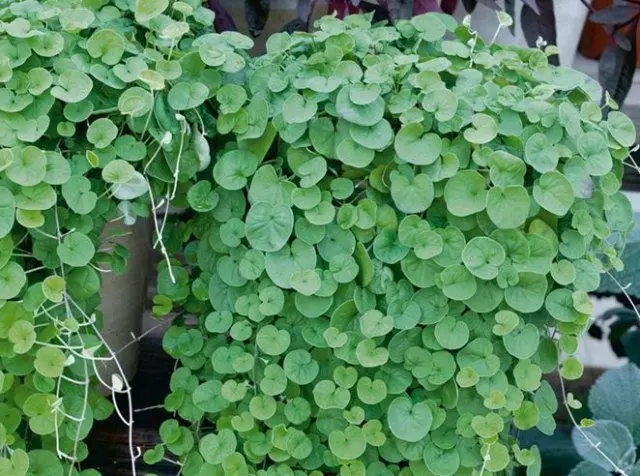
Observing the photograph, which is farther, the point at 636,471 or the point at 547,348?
the point at 636,471

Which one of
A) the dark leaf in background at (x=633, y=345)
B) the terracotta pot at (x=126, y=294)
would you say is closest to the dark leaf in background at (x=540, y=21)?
the dark leaf in background at (x=633, y=345)

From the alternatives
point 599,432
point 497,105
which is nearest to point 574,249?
point 497,105

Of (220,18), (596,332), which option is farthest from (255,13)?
(596,332)

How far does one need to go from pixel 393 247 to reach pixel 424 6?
1.62 feet

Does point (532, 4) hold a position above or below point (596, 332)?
above

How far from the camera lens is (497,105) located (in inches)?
33.0

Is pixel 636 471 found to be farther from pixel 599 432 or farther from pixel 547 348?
pixel 547 348

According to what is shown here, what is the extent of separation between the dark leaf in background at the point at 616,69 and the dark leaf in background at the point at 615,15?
5cm

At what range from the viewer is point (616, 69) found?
1361 millimetres

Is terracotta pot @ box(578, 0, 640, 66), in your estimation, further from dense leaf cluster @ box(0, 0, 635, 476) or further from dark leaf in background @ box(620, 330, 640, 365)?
dense leaf cluster @ box(0, 0, 635, 476)

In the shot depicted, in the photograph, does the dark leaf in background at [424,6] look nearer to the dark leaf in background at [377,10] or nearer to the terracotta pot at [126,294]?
the dark leaf in background at [377,10]

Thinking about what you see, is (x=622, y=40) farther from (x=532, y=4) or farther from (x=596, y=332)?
(x=596, y=332)

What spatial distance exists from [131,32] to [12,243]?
28cm

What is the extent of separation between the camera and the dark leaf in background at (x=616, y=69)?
53.5 inches
